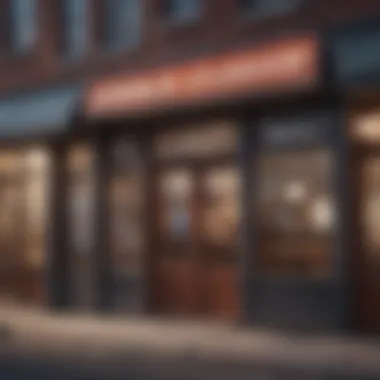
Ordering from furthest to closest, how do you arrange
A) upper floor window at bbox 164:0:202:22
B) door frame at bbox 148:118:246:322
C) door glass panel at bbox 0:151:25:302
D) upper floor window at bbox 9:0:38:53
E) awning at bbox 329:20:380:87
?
door glass panel at bbox 0:151:25:302
upper floor window at bbox 9:0:38:53
upper floor window at bbox 164:0:202:22
door frame at bbox 148:118:246:322
awning at bbox 329:20:380:87

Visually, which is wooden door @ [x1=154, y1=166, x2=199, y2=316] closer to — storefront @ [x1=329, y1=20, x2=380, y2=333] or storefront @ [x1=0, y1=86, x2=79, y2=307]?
storefront @ [x1=0, y1=86, x2=79, y2=307]

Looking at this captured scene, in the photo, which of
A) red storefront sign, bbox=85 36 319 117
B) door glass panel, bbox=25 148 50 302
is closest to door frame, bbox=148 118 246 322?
red storefront sign, bbox=85 36 319 117

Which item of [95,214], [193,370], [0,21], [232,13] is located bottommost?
[193,370]

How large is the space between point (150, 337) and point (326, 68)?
435 centimetres

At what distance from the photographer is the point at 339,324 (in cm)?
1552

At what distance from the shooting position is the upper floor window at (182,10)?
1794 centimetres

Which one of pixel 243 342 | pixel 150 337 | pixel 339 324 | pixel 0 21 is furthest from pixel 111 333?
pixel 0 21

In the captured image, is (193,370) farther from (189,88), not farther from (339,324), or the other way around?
(189,88)

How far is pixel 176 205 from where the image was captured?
60.7ft

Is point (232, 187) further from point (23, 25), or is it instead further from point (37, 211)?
point (23, 25)

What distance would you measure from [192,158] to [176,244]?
54.5 inches

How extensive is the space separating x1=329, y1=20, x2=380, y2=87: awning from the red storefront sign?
30 centimetres

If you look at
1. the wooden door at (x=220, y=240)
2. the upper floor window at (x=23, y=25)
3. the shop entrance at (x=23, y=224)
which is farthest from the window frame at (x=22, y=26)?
the wooden door at (x=220, y=240)

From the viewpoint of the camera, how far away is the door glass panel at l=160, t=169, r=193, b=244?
60.1 ft
